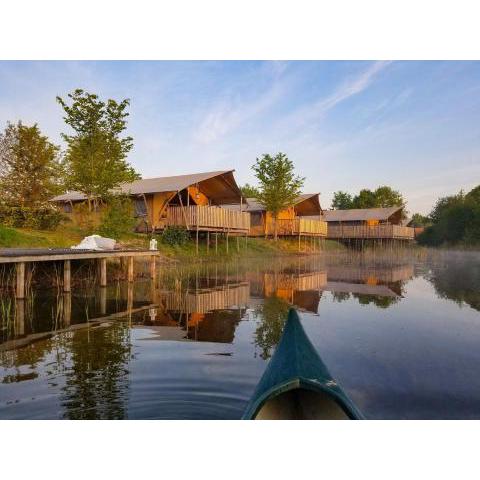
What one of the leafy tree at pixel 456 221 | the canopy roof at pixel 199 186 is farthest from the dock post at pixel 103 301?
the leafy tree at pixel 456 221

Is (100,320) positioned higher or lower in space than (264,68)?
lower

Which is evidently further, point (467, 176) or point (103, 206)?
point (103, 206)

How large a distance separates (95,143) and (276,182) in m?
18.1

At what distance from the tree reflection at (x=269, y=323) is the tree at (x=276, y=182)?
2367 centimetres

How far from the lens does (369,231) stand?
45781 mm

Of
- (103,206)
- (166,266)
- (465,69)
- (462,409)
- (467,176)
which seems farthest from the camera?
(103,206)

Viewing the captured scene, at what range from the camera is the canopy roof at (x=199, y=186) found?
1014 inches

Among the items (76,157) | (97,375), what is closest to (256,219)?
(76,157)

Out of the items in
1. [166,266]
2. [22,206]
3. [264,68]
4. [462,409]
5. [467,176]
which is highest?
A: [264,68]

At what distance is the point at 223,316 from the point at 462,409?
594 cm
